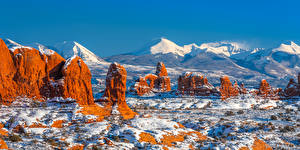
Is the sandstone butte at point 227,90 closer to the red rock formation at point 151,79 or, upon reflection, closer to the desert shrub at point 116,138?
the red rock formation at point 151,79

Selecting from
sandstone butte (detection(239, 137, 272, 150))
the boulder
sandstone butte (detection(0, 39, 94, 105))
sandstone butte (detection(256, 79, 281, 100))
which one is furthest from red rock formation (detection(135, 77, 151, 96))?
sandstone butte (detection(239, 137, 272, 150))

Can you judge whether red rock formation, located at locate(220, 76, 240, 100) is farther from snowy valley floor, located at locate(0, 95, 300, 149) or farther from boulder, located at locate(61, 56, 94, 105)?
boulder, located at locate(61, 56, 94, 105)

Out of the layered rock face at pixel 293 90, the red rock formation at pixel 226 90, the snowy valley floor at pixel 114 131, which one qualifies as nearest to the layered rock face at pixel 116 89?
the snowy valley floor at pixel 114 131

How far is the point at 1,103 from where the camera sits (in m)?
38.7

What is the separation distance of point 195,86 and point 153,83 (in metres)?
17.6

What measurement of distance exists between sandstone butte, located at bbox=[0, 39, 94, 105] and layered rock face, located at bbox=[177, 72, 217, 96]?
43292 millimetres

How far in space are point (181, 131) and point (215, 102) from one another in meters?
42.3

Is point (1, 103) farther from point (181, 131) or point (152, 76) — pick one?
point (152, 76)

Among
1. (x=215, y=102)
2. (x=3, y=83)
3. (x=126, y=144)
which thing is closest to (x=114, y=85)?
(x=3, y=83)

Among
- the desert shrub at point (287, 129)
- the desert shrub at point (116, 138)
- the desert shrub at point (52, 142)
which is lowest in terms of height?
the desert shrub at point (287, 129)

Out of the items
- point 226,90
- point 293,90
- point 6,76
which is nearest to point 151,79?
point 226,90

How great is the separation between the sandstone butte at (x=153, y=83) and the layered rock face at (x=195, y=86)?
1057 cm

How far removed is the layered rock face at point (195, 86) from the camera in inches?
3225

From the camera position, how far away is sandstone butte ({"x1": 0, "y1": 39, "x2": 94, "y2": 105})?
1576 inches
